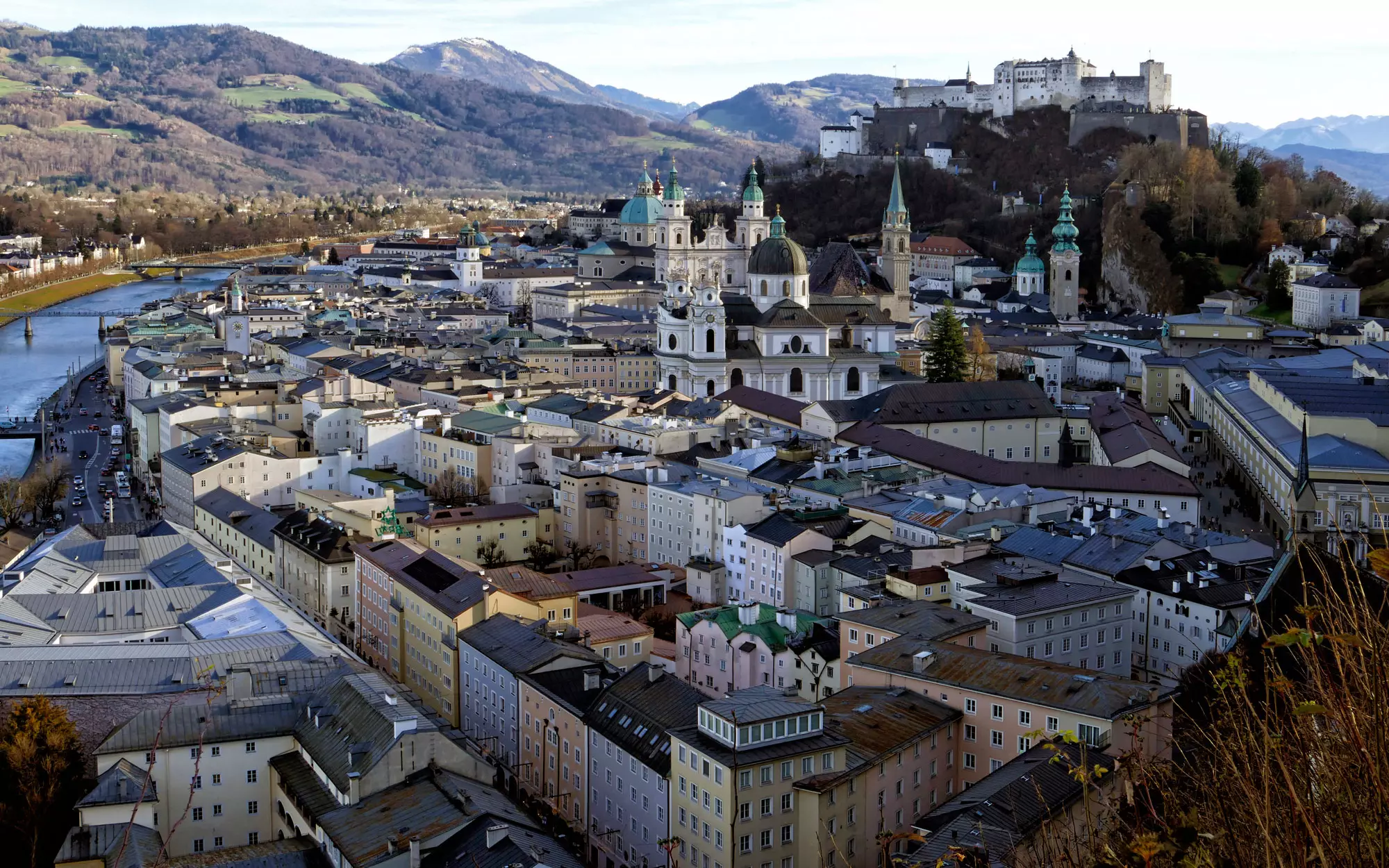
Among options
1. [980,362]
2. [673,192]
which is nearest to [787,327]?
[980,362]

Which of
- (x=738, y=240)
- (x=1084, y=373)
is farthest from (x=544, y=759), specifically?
(x=738, y=240)

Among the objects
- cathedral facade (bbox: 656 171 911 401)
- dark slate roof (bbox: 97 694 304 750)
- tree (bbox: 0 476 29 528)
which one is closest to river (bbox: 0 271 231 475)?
tree (bbox: 0 476 29 528)

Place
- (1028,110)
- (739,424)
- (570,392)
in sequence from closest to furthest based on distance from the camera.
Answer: (739,424) < (570,392) < (1028,110)

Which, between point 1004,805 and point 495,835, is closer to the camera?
point 1004,805

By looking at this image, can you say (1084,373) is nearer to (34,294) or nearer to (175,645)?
(175,645)

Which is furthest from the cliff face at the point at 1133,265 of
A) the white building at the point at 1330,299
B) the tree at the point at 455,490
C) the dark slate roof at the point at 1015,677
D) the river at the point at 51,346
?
the dark slate roof at the point at 1015,677

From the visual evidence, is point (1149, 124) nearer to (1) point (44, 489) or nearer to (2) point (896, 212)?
(2) point (896, 212)

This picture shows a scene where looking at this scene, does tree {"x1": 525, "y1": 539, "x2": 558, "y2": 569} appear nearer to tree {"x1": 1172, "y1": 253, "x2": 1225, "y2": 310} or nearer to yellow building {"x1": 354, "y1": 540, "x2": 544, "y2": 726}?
yellow building {"x1": 354, "y1": 540, "x2": 544, "y2": 726}
